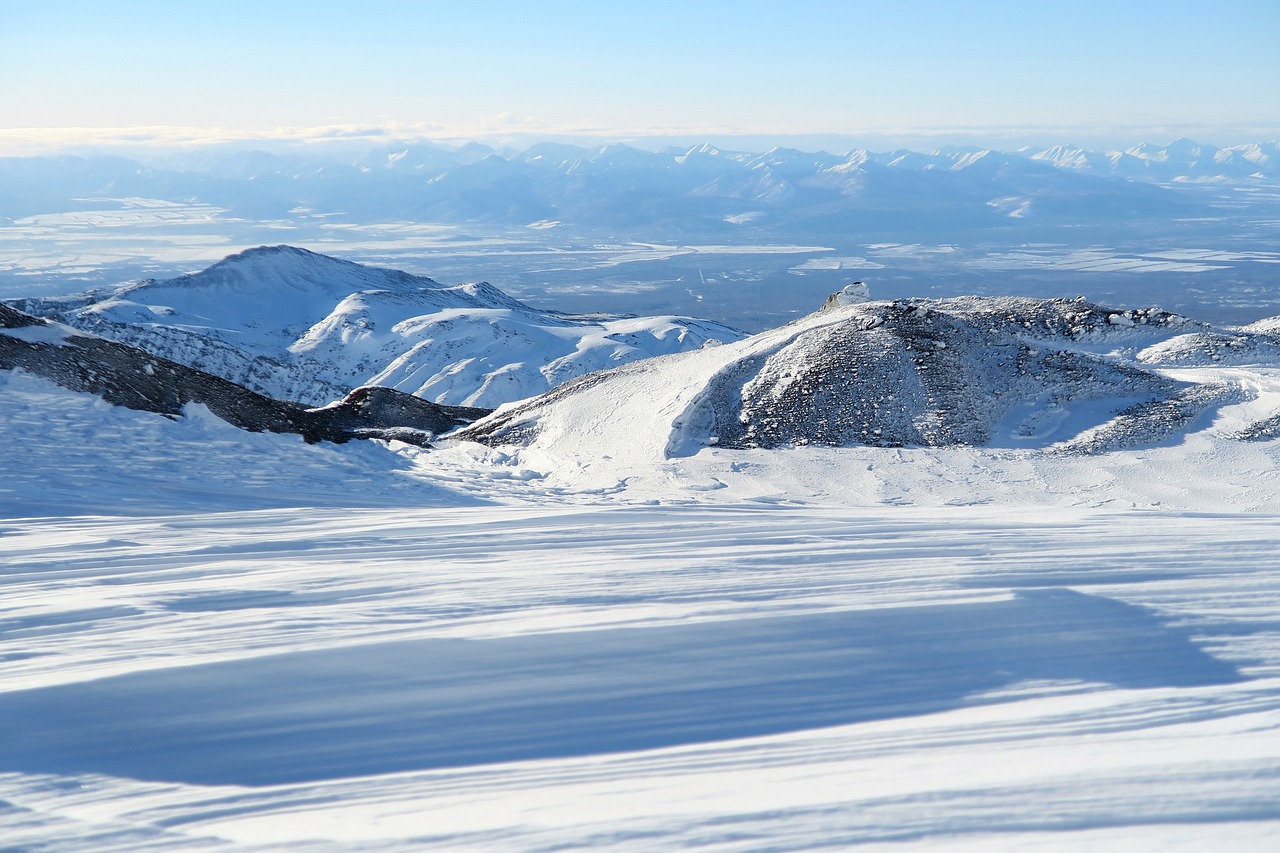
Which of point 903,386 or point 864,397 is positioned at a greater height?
point 903,386

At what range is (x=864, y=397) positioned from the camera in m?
19.8

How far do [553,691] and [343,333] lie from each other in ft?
364

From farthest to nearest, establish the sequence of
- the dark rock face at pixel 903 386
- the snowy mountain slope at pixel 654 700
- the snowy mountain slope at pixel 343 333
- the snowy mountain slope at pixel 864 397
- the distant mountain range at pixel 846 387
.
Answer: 1. the snowy mountain slope at pixel 343 333
2. the dark rock face at pixel 903 386
3. the snowy mountain slope at pixel 864 397
4. the distant mountain range at pixel 846 387
5. the snowy mountain slope at pixel 654 700

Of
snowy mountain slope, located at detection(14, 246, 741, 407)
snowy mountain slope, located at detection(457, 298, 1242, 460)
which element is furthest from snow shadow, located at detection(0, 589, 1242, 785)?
snowy mountain slope, located at detection(14, 246, 741, 407)

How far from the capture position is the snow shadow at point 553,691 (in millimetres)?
3818

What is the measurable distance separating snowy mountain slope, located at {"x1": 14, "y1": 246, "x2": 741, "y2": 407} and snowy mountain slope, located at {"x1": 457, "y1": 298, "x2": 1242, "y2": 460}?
54.5 meters

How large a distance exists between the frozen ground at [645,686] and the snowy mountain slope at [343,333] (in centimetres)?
6776

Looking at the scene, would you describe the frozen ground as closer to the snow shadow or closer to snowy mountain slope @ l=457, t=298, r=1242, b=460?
the snow shadow

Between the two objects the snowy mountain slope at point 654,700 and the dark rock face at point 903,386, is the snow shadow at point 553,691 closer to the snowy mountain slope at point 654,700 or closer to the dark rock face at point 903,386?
the snowy mountain slope at point 654,700

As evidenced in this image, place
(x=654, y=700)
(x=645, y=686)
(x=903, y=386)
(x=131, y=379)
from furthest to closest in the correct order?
(x=903, y=386) → (x=131, y=379) → (x=645, y=686) → (x=654, y=700)

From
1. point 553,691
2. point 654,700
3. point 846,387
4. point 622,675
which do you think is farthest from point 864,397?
point 553,691

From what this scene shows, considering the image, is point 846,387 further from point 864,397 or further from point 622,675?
point 622,675

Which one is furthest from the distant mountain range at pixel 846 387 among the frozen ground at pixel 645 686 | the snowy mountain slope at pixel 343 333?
the snowy mountain slope at pixel 343 333

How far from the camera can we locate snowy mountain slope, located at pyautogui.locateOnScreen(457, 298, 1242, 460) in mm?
18547
